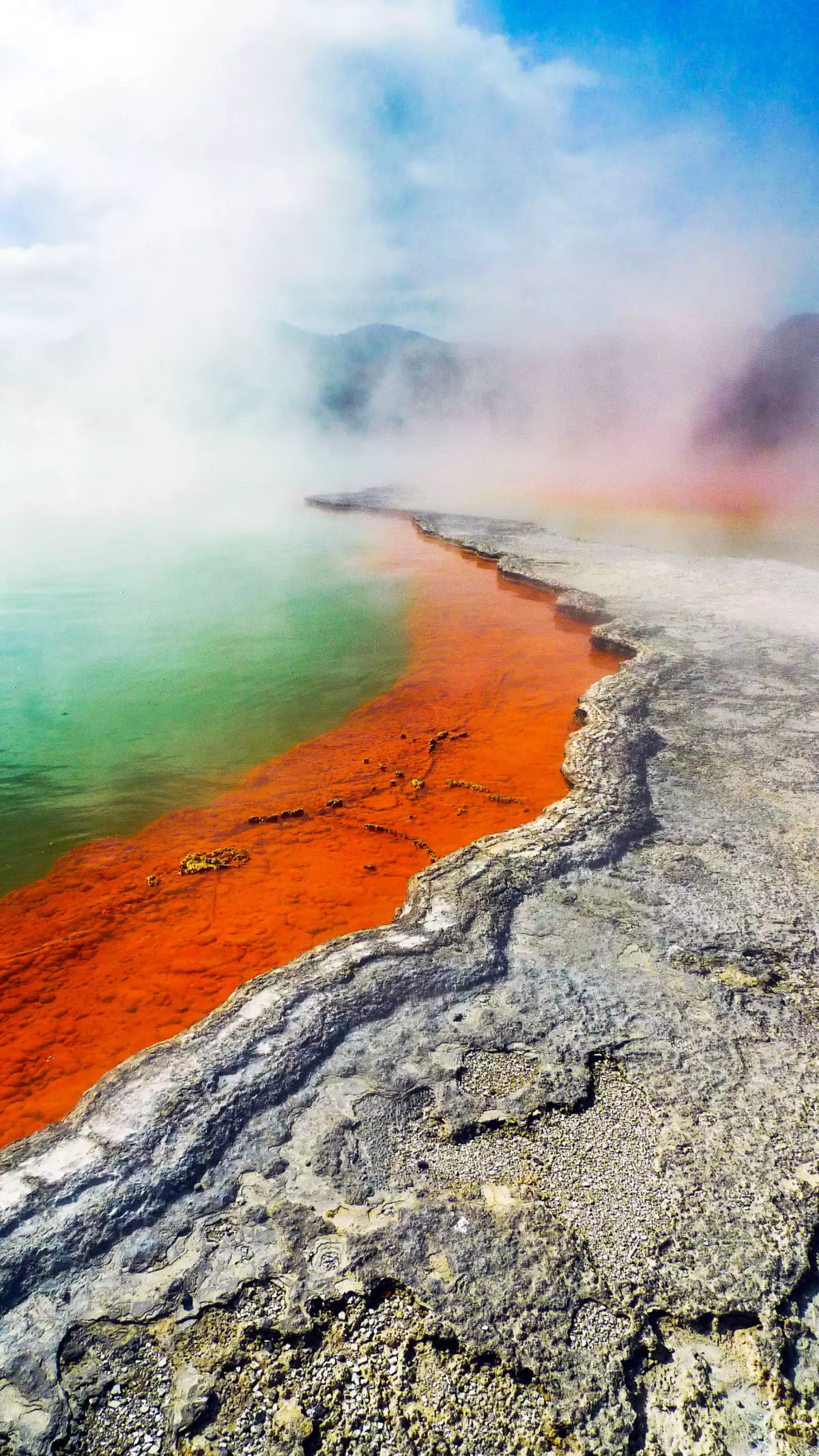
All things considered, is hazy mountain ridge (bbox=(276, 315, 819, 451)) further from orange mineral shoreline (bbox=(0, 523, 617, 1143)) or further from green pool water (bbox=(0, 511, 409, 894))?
orange mineral shoreline (bbox=(0, 523, 617, 1143))

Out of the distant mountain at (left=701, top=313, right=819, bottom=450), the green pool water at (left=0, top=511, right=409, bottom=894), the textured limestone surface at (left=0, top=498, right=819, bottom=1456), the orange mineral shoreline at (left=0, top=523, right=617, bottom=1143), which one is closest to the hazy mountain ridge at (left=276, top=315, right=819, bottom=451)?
the distant mountain at (left=701, top=313, right=819, bottom=450)

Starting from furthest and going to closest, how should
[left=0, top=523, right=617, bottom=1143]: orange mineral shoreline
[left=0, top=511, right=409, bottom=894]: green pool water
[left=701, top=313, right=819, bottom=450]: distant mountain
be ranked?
[left=701, top=313, right=819, bottom=450]: distant mountain
[left=0, top=511, right=409, bottom=894]: green pool water
[left=0, top=523, right=617, bottom=1143]: orange mineral shoreline

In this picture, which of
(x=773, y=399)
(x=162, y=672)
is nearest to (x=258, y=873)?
(x=162, y=672)

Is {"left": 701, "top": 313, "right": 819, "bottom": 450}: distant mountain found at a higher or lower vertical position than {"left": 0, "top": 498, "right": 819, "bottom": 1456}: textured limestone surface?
higher

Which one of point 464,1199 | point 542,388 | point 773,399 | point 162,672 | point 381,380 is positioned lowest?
point 464,1199

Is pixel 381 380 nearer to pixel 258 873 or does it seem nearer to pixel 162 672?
pixel 162 672

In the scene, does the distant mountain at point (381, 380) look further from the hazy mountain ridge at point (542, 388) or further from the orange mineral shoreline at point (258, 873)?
the orange mineral shoreline at point (258, 873)

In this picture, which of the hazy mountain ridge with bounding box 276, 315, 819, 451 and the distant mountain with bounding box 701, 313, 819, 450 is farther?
the hazy mountain ridge with bounding box 276, 315, 819, 451
